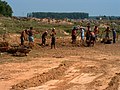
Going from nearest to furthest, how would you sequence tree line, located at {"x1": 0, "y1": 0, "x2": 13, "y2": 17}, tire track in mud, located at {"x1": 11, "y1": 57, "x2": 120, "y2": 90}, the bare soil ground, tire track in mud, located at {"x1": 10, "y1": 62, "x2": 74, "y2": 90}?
1. tire track in mud, located at {"x1": 10, "y1": 62, "x2": 74, "y2": 90}
2. tire track in mud, located at {"x1": 11, "y1": 57, "x2": 120, "y2": 90}
3. the bare soil ground
4. tree line, located at {"x1": 0, "y1": 0, "x2": 13, "y2": 17}

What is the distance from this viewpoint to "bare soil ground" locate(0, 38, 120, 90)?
44.6 feet

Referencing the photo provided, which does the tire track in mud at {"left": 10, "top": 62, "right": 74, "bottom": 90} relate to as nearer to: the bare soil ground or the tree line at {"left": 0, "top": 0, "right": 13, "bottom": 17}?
the bare soil ground

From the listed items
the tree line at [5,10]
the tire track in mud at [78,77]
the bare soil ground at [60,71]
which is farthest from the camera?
the tree line at [5,10]

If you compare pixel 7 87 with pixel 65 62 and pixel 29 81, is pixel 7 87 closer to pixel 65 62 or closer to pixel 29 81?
pixel 29 81

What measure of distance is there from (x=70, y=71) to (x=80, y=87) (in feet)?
11.6

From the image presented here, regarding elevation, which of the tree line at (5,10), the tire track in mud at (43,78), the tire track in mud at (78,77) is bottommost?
the tire track in mud at (78,77)

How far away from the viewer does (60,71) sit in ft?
54.6

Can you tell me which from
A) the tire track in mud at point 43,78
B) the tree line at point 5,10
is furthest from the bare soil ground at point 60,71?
the tree line at point 5,10

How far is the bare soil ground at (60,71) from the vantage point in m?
13.6

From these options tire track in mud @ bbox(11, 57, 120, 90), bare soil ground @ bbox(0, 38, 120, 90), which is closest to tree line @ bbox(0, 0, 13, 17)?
bare soil ground @ bbox(0, 38, 120, 90)

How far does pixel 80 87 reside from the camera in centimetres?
1337

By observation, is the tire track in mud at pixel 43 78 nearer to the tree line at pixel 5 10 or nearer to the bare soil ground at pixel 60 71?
the bare soil ground at pixel 60 71

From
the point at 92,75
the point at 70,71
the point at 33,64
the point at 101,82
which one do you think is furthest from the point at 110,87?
the point at 33,64

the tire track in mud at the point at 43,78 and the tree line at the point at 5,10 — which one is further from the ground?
the tree line at the point at 5,10
